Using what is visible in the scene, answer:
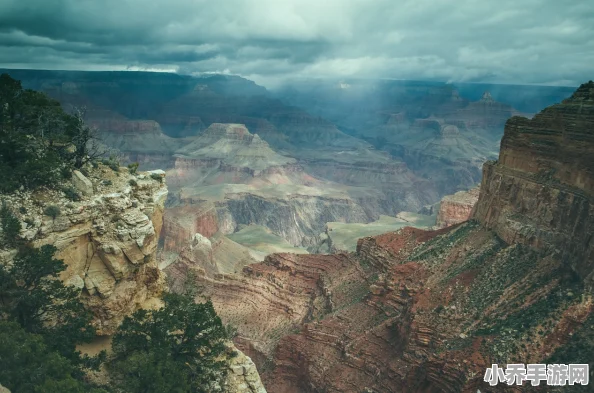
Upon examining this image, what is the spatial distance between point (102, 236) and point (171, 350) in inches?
313

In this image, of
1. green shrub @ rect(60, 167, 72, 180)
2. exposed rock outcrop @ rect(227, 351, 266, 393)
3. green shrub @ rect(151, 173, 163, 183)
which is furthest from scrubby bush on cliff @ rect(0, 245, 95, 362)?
green shrub @ rect(151, 173, 163, 183)

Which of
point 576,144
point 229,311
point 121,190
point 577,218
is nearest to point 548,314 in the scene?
point 577,218

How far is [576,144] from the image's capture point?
39.2 m

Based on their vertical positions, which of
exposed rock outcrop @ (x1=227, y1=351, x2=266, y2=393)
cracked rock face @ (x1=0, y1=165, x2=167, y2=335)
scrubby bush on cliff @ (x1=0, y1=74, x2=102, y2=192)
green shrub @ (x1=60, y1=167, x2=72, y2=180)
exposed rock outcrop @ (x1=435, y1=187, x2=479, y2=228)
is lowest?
exposed rock outcrop @ (x1=435, y1=187, x2=479, y2=228)

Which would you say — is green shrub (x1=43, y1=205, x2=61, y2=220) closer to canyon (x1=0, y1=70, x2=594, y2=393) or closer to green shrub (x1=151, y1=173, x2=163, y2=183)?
canyon (x1=0, y1=70, x2=594, y2=393)

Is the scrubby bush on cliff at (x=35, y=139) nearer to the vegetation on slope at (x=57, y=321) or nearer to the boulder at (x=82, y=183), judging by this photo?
the vegetation on slope at (x=57, y=321)

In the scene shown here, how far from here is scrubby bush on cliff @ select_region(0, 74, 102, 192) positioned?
25.7m

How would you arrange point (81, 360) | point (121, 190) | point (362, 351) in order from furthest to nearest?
point (362, 351)
point (121, 190)
point (81, 360)

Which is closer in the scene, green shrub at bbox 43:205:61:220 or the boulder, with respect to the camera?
green shrub at bbox 43:205:61:220

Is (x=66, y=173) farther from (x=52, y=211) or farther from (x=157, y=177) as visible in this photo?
(x=157, y=177)

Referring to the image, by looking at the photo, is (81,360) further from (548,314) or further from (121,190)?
(548,314)

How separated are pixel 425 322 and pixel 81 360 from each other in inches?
1031

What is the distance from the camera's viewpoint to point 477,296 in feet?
133

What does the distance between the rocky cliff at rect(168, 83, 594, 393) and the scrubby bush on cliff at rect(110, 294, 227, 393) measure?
676 inches
